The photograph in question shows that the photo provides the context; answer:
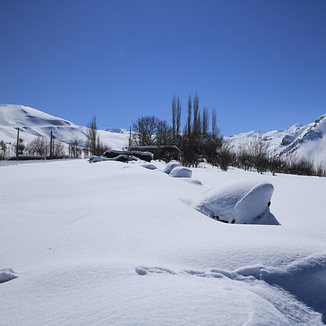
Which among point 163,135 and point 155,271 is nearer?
point 155,271

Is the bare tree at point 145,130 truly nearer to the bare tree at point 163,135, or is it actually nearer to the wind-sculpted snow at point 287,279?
the bare tree at point 163,135

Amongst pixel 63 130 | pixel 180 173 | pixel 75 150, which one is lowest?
pixel 180 173

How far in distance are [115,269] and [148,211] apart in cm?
82

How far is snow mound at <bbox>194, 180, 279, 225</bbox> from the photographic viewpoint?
200cm

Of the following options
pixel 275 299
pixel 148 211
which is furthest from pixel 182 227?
pixel 275 299

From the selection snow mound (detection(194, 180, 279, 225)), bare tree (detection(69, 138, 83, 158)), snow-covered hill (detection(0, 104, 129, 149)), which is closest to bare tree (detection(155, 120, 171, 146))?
bare tree (detection(69, 138, 83, 158))

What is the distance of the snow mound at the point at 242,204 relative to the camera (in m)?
2.00

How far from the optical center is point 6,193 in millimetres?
2994

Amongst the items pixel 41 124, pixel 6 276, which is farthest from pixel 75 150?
pixel 41 124

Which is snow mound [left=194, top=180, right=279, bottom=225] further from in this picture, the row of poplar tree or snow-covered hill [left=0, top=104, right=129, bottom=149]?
snow-covered hill [left=0, top=104, right=129, bottom=149]

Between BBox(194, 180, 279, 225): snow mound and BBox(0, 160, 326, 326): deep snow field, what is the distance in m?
0.36

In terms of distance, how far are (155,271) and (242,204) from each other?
Result: 1361 millimetres

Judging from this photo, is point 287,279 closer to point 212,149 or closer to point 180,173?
point 180,173

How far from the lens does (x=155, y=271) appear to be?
0.98 metres
